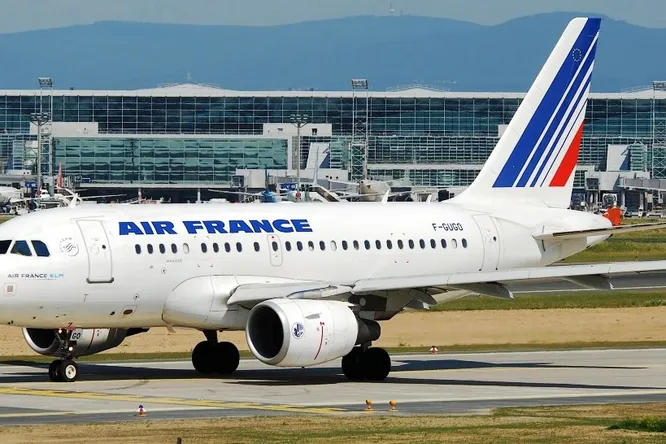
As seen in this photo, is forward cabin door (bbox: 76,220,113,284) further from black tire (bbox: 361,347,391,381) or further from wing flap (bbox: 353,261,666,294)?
black tire (bbox: 361,347,391,381)

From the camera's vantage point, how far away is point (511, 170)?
47.9m

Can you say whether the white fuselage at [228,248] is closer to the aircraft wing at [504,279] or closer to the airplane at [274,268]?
the airplane at [274,268]

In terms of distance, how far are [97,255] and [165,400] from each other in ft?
17.1

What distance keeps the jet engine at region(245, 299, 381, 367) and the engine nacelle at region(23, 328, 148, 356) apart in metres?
4.64

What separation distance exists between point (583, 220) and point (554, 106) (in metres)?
3.81

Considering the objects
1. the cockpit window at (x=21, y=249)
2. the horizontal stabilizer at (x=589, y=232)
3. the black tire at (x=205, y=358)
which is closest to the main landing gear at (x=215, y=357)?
the black tire at (x=205, y=358)

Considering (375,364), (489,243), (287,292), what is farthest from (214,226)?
(489,243)

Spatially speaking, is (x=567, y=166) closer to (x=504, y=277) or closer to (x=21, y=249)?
(x=504, y=277)

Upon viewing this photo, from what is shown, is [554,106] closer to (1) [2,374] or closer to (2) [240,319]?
(2) [240,319]

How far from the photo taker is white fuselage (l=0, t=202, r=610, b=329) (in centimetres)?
3831

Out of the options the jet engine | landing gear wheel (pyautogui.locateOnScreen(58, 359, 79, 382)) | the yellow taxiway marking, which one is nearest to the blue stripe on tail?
the jet engine

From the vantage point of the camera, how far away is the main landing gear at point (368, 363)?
40875 mm

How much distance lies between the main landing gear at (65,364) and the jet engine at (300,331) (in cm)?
497

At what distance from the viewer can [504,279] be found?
127 feet
